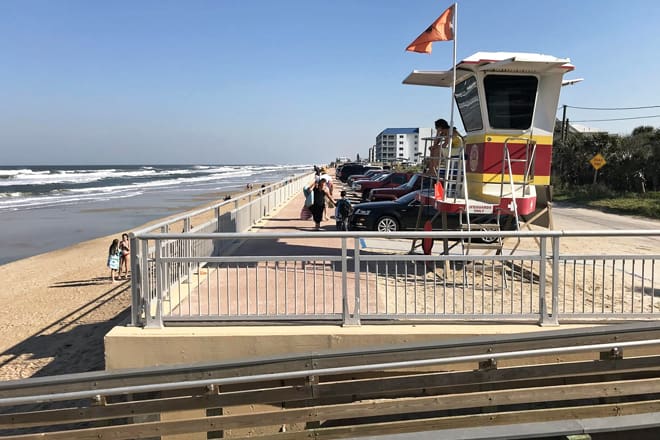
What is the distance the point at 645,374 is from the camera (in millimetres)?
4391

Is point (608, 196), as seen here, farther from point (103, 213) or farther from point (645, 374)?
point (103, 213)

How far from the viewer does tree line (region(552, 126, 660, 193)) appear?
28.9 m

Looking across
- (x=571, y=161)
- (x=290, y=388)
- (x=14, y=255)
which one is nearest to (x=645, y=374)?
(x=290, y=388)

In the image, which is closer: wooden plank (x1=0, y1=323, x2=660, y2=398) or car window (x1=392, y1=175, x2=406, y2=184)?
wooden plank (x1=0, y1=323, x2=660, y2=398)

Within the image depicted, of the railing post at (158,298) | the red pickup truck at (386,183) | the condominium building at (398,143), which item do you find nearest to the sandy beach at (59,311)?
the railing post at (158,298)

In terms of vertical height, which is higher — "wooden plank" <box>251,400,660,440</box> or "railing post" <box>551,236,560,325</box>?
"railing post" <box>551,236,560,325</box>

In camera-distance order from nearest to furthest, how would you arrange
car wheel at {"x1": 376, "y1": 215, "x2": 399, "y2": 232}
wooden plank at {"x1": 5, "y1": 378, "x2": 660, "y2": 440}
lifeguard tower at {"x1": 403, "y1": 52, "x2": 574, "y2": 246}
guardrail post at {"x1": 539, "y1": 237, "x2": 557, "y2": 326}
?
1. wooden plank at {"x1": 5, "y1": 378, "x2": 660, "y2": 440}
2. guardrail post at {"x1": 539, "y1": 237, "x2": 557, "y2": 326}
3. lifeguard tower at {"x1": 403, "y1": 52, "x2": 574, "y2": 246}
4. car wheel at {"x1": 376, "y1": 215, "x2": 399, "y2": 232}

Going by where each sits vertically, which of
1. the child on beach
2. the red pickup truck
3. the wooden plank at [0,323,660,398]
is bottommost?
the wooden plank at [0,323,660,398]

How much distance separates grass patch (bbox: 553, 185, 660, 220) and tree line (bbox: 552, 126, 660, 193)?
4.14 ft

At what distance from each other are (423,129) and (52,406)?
5301 inches

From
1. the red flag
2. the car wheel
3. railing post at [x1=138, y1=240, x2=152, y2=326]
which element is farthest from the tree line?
railing post at [x1=138, y1=240, x2=152, y2=326]

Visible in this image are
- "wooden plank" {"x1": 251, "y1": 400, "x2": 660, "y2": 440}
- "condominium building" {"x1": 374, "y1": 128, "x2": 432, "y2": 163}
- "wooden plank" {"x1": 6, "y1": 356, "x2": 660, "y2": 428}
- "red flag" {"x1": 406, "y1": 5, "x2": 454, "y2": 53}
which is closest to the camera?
"wooden plank" {"x1": 251, "y1": 400, "x2": 660, "y2": 440}

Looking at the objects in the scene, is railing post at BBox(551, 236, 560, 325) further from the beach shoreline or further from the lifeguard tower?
the beach shoreline

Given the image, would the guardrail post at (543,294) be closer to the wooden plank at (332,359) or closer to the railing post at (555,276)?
the railing post at (555,276)
